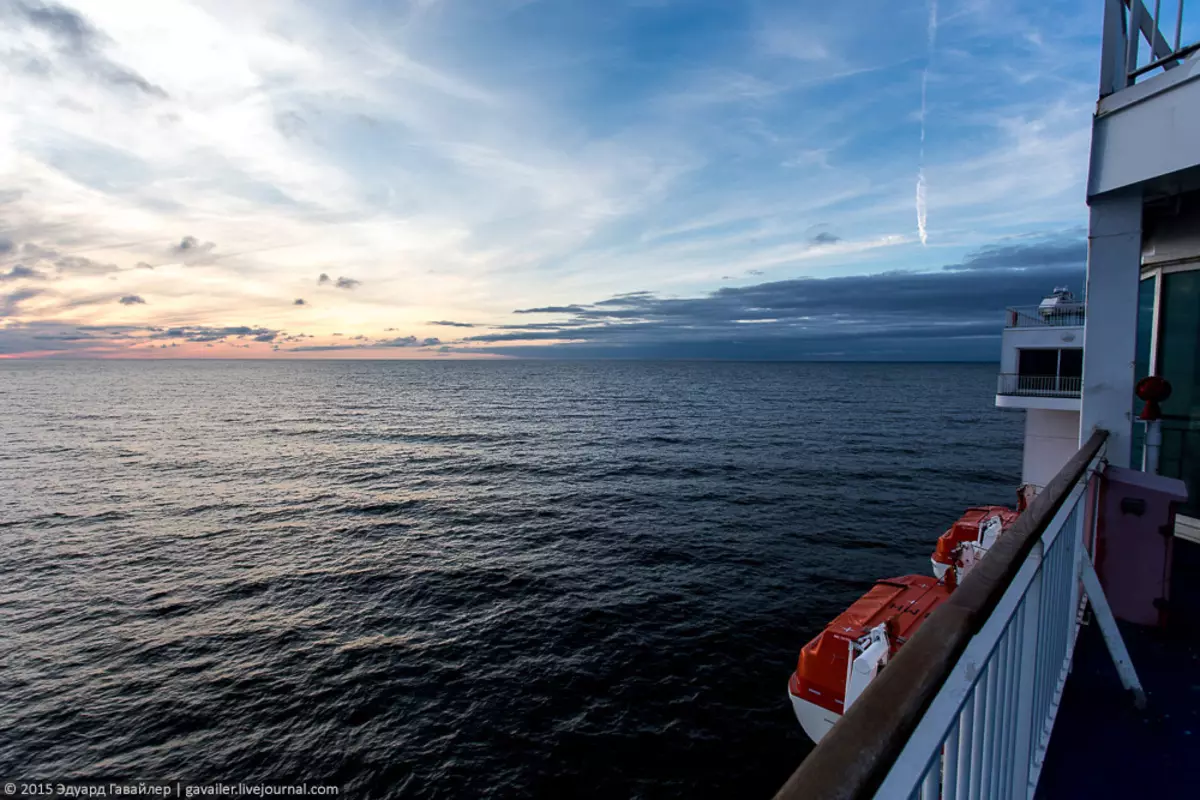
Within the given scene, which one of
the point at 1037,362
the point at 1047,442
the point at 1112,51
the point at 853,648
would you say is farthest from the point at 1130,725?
the point at 1037,362

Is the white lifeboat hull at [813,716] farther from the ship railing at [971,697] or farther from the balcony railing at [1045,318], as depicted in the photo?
the balcony railing at [1045,318]

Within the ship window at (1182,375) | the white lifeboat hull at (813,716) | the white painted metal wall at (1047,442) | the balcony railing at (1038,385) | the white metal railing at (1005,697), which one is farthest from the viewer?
the white painted metal wall at (1047,442)

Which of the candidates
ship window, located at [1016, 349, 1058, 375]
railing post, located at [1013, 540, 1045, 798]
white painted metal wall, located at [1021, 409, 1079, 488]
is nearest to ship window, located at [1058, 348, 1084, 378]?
ship window, located at [1016, 349, 1058, 375]

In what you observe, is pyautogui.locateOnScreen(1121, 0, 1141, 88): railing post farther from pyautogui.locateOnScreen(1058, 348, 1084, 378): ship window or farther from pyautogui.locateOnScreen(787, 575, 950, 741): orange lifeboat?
pyautogui.locateOnScreen(1058, 348, 1084, 378): ship window

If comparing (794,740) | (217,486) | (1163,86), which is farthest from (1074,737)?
(217,486)

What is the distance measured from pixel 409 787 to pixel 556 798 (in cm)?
285

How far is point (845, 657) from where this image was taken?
10.5 metres

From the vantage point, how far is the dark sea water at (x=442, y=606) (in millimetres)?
12148

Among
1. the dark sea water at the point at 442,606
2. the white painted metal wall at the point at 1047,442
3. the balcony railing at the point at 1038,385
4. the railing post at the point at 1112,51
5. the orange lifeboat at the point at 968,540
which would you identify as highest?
the railing post at the point at 1112,51

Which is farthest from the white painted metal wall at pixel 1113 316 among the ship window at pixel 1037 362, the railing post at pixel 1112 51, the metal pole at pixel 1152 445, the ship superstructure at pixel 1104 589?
the ship window at pixel 1037 362

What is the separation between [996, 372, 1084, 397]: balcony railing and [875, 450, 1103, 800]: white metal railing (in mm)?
20037

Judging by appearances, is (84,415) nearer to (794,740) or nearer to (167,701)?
(167,701)

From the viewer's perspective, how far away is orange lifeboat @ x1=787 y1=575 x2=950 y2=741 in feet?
31.6

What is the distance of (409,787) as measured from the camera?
11320 mm
